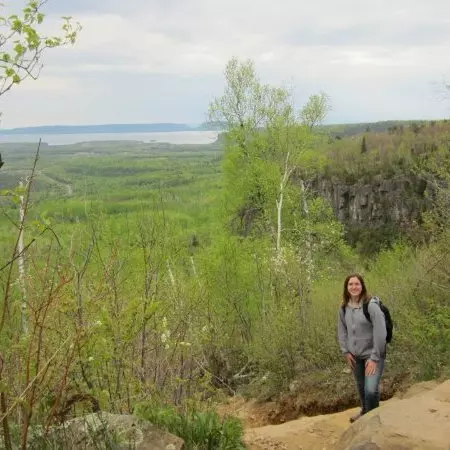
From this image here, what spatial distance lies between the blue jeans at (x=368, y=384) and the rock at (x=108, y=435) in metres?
2.48

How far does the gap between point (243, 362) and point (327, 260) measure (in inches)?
242

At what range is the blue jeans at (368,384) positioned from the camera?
618cm

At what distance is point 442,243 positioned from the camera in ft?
34.3

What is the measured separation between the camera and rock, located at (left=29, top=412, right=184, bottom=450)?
3.92 metres

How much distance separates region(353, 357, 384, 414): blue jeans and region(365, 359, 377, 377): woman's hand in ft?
0.13

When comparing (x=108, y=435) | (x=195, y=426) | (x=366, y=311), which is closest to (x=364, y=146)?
(x=366, y=311)

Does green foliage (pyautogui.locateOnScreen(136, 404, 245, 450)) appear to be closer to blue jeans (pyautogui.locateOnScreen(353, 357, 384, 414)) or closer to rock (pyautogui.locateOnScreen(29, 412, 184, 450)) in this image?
rock (pyautogui.locateOnScreen(29, 412, 184, 450))

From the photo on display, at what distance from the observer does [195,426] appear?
511cm

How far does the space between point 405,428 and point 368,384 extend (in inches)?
44.7

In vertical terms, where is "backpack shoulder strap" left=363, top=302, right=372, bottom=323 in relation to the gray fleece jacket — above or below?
above

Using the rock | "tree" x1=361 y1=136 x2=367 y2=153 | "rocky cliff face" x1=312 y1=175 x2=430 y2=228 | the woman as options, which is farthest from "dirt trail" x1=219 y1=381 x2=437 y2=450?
"tree" x1=361 y1=136 x2=367 y2=153

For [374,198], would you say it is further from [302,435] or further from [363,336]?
[363,336]

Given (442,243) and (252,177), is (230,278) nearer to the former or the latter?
(252,177)

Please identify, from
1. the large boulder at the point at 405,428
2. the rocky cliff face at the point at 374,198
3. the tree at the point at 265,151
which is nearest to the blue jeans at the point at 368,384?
the large boulder at the point at 405,428
